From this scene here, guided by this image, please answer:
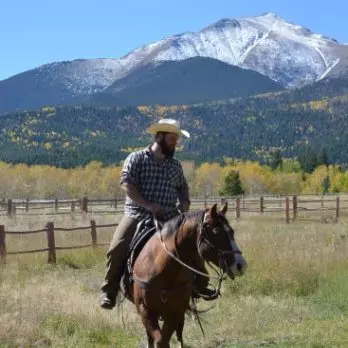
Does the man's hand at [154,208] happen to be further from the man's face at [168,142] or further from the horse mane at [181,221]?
the man's face at [168,142]

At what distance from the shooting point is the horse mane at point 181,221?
6629mm

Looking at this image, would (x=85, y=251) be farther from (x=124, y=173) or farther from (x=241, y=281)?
(x=124, y=173)

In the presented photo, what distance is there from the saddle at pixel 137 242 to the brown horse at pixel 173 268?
1.02ft

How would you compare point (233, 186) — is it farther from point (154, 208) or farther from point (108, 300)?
point (154, 208)

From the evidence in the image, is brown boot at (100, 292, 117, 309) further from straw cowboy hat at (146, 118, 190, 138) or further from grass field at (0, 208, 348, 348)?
straw cowboy hat at (146, 118, 190, 138)

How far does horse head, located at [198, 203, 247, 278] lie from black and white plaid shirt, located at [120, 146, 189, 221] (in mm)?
1040

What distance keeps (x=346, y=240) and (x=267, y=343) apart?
11130mm

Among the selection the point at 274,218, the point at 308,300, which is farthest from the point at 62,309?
the point at 274,218

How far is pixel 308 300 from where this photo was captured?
12273 millimetres

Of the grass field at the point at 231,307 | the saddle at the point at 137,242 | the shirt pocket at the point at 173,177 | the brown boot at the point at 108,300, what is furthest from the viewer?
the grass field at the point at 231,307

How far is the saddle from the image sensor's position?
737 centimetres

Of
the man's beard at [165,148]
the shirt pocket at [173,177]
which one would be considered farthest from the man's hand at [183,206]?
the man's beard at [165,148]

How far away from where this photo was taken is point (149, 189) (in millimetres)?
7535

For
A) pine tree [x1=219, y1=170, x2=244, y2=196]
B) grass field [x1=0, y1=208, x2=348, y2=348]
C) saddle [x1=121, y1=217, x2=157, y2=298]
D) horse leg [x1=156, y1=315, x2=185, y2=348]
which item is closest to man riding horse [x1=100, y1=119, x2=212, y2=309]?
saddle [x1=121, y1=217, x2=157, y2=298]
